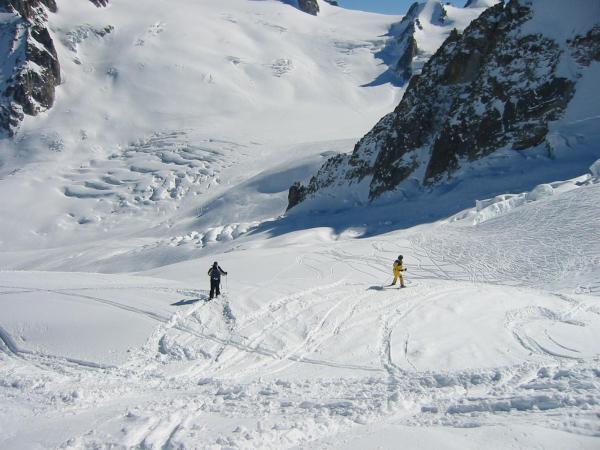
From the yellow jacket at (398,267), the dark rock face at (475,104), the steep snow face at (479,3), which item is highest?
the steep snow face at (479,3)

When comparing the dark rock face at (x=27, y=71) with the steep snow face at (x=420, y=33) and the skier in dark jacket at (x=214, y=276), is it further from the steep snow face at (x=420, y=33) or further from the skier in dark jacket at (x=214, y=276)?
the skier in dark jacket at (x=214, y=276)

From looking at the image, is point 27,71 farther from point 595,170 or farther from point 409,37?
point 595,170

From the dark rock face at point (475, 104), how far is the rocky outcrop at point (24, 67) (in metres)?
61.1

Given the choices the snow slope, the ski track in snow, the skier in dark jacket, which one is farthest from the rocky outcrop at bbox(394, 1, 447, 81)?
the ski track in snow

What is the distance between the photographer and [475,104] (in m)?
34.5

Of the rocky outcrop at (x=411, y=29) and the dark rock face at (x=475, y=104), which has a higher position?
the rocky outcrop at (x=411, y=29)

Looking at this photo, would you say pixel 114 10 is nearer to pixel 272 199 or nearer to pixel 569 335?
pixel 272 199

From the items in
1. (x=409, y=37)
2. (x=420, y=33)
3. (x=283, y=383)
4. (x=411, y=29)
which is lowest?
(x=283, y=383)

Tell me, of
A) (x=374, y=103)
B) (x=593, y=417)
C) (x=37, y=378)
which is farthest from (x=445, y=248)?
(x=374, y=103)

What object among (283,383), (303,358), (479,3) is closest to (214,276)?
(303,358)

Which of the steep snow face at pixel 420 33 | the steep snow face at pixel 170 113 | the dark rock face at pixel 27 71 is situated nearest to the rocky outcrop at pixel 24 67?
the dark rock face at pixel 27 71

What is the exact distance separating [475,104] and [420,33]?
94252 millimetres

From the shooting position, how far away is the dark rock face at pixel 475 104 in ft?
106

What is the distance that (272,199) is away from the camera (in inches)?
1914
